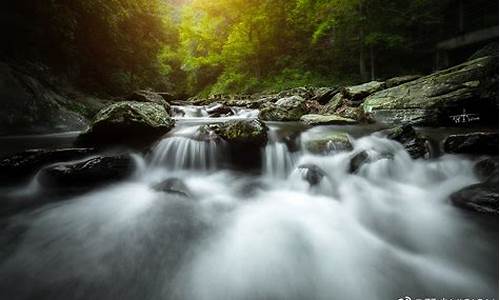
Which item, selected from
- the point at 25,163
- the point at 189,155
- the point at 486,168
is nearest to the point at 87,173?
the point at 25,163

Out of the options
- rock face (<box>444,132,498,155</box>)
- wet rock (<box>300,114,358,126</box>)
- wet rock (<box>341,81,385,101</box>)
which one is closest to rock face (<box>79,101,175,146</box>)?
wet rock (<box>300,114,358,126</box>)

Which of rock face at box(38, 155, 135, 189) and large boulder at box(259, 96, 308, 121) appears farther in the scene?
large boulder at box(259, 96, 308, 121)

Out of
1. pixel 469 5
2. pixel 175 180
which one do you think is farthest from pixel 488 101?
pixel 469 5

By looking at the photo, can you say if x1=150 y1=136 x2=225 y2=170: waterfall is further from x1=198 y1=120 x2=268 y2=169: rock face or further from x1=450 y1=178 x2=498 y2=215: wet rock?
x1=450 y1=178 x2=498 y2=215: wet rock

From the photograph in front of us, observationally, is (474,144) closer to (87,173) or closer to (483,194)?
(483,194)

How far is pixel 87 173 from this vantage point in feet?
13.1

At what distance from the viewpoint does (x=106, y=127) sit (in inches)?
194

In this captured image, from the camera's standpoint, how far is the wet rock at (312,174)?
160 inches

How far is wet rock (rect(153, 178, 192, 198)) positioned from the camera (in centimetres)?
390

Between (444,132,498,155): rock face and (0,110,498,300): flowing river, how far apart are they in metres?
0.23

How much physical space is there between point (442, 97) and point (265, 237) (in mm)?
5836

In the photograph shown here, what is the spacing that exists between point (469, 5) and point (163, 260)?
23133 mm

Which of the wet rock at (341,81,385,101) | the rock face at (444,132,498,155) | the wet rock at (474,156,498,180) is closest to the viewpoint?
the wet rock at (474,156,498,180)

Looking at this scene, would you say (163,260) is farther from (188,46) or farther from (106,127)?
(188,46)
